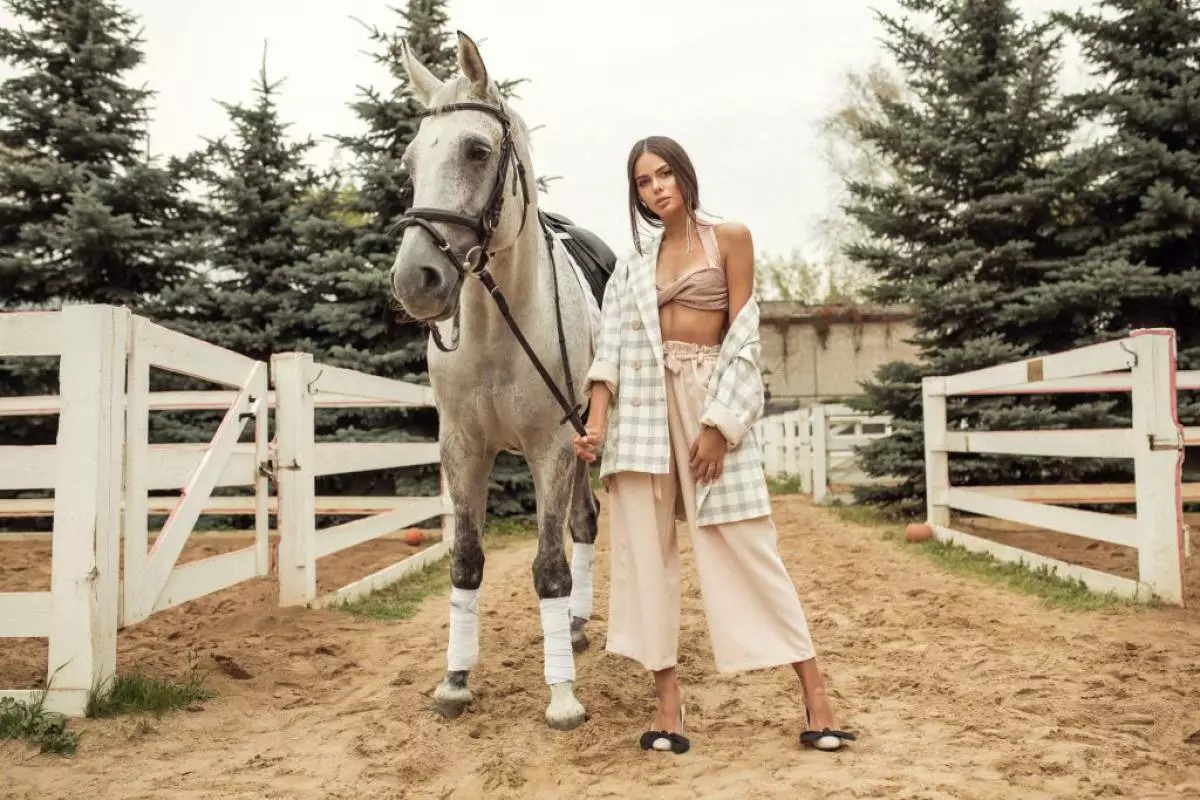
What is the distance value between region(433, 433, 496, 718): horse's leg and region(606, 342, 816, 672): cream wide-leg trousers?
71 centimetres

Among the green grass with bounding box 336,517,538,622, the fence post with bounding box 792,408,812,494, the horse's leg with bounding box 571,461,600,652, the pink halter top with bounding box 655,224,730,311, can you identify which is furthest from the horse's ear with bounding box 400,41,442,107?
the fence post with bounding box 792,408,812,494

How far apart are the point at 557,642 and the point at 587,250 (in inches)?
80.9

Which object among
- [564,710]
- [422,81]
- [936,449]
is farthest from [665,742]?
[936,449]

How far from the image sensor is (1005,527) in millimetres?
7855

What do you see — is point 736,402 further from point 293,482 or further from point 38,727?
point 293,482

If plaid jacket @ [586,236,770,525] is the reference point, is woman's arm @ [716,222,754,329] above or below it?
above

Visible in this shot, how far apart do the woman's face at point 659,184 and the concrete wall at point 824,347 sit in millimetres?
19367

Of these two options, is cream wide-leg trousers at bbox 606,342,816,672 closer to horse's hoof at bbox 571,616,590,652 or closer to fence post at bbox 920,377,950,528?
horse's hoof at bbox 571,616,590,652

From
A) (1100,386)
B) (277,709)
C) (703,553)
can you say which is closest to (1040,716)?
(703,553)

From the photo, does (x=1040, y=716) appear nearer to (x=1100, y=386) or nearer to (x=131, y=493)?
(x=131, y=493)

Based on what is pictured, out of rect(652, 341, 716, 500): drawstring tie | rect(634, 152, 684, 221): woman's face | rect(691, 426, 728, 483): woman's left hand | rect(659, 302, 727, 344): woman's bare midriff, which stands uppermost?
rect(634, 152, 684, 221): woman's face

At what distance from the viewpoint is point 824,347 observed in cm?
2206

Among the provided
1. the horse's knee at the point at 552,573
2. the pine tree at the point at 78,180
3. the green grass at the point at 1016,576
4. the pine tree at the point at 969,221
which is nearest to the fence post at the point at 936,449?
the green grass at the point at 1016,576

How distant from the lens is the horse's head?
2.63 meters
